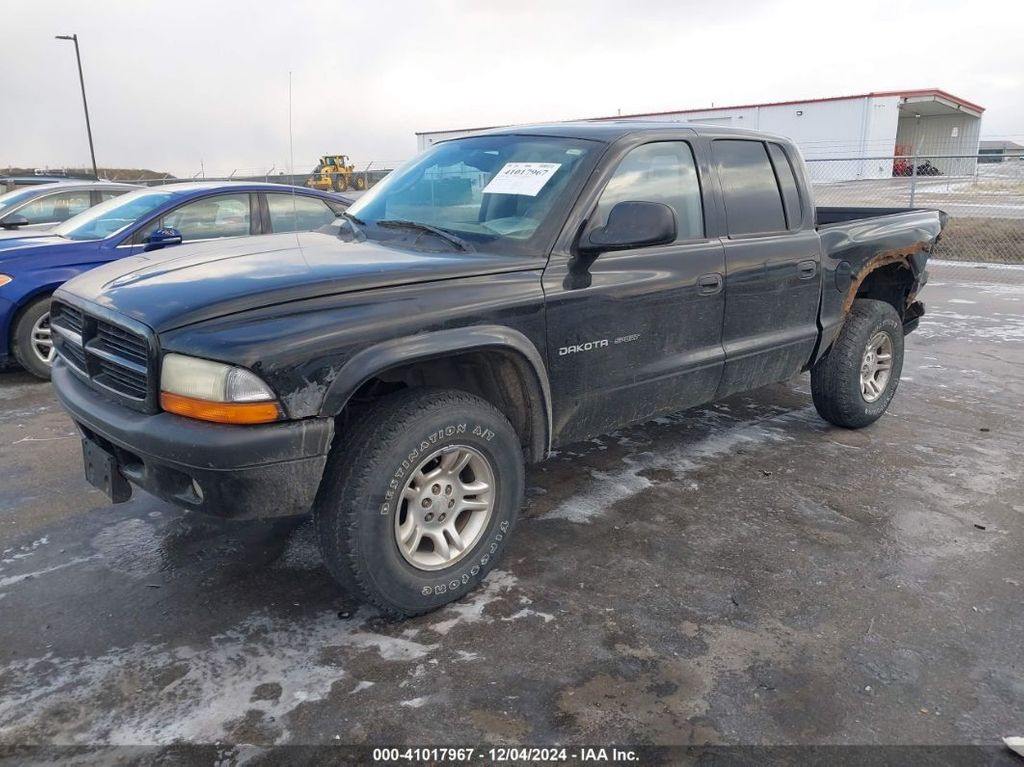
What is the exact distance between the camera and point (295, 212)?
6934 mm

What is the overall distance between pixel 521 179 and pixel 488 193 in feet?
0.55

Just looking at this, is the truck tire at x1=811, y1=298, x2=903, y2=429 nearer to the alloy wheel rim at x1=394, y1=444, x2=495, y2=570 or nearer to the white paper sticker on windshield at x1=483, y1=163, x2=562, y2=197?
the white paper sticker on windshield at x1=483, y1=163, x2=562, y2=197

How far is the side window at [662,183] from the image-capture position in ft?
11.4

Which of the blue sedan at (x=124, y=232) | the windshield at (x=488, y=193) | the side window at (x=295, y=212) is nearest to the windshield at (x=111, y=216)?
the blue sedan at (x=124, y=232)

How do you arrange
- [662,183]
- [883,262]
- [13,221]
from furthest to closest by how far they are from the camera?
[13,221] → [883,262] → [662,183]

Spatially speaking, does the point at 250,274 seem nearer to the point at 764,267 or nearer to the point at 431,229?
the point at 431,229

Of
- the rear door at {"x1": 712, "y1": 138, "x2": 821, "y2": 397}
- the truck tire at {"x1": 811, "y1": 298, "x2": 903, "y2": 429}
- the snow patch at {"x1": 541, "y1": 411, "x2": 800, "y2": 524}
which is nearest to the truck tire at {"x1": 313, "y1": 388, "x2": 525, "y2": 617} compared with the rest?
the snow patch at {"x1": 541, "y1": 411, "x2": 800, "y2": 524}

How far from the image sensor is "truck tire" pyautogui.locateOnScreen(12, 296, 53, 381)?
19.8 feet

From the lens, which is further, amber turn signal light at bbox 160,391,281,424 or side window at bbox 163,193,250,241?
side window at bbox 163,193,250,241

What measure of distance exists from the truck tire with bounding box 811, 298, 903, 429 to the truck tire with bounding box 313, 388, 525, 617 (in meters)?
2.66

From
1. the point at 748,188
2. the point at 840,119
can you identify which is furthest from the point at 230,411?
the point at 840,119

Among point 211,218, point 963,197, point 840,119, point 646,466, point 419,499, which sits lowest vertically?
point 646,466

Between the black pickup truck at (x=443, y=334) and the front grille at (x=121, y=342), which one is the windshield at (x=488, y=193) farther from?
the front grille at (x=121, y=342)

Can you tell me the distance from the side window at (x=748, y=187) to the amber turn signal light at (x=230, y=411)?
8.33 ft
